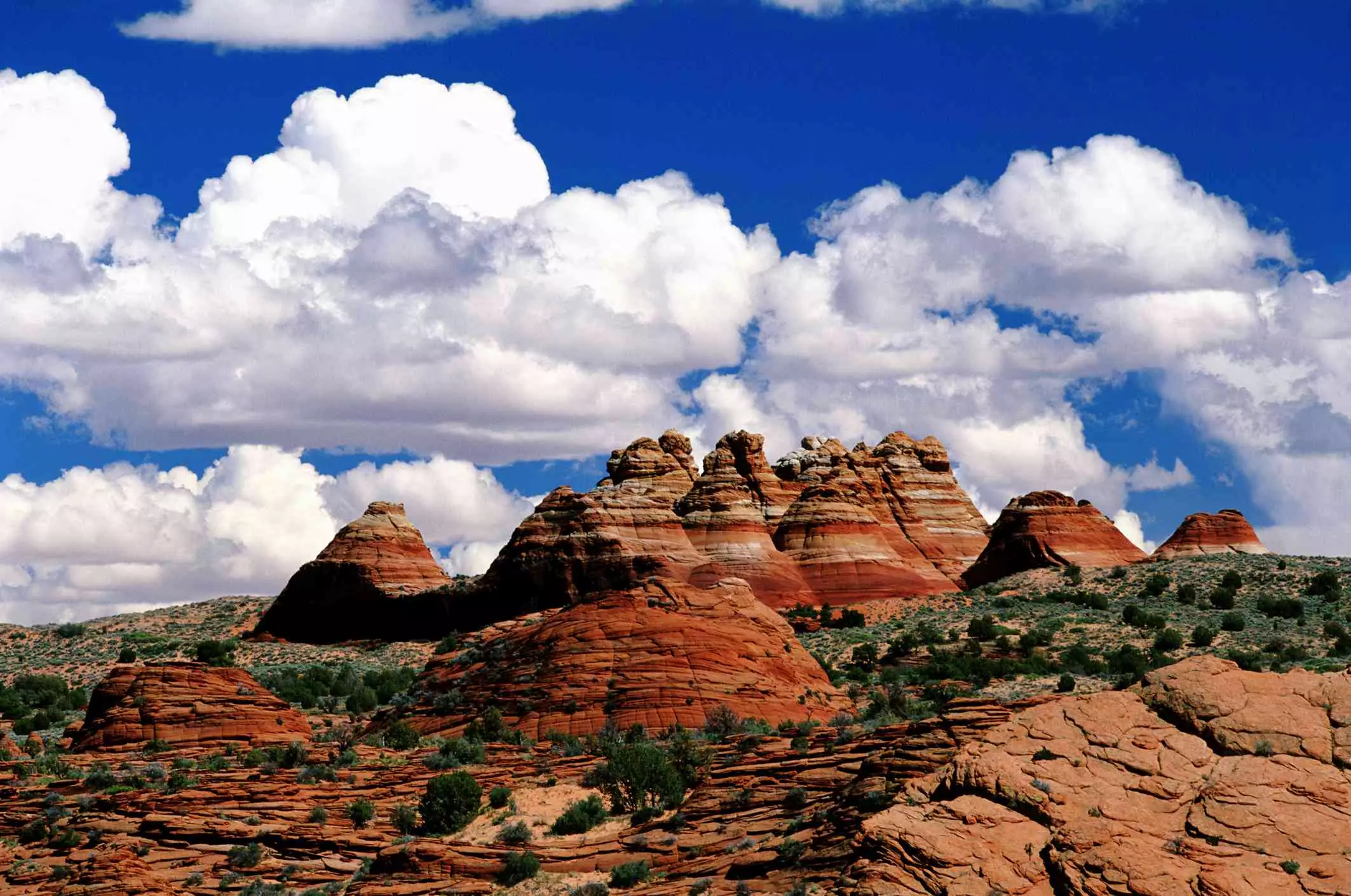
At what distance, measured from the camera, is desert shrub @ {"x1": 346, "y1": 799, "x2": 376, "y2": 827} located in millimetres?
43938

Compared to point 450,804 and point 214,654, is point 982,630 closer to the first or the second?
point 214,654

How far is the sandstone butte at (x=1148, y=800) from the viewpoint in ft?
88.9

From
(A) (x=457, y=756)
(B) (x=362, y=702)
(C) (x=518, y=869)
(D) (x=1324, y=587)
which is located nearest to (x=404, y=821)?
(A) (x=457, y=756)

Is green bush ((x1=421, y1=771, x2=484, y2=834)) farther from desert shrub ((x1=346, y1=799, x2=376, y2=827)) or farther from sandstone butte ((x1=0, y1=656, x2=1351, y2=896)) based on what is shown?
desert shrub ((x1=346, y1=799, x2=376, y2=827))

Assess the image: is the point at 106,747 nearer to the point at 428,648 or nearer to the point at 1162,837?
the point at 1162,837

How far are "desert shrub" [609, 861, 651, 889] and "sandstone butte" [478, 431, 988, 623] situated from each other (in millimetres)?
57299

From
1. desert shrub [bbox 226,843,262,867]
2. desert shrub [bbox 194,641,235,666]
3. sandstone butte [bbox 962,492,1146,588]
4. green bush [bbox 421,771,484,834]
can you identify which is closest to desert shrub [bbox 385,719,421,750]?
green bush [bbox 421,771,484,834]

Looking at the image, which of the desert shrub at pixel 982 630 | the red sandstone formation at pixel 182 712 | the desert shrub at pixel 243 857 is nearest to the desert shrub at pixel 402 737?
the red sandstone formation at pixel 182 712

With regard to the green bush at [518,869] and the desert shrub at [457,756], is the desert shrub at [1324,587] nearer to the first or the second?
the desert shrub at [457,756]

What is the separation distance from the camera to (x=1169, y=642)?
74.3 meters

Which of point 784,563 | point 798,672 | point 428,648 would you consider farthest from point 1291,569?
point 428,648

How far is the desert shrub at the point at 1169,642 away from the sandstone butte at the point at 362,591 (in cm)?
4789

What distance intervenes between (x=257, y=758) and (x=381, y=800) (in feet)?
24.5

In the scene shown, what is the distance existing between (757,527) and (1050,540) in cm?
1927
